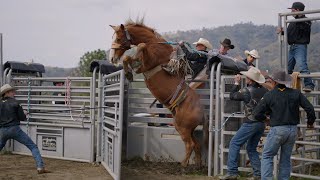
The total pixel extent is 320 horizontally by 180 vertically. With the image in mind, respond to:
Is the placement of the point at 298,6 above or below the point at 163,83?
above

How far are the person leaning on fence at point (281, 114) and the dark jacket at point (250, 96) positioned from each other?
78 centimetres

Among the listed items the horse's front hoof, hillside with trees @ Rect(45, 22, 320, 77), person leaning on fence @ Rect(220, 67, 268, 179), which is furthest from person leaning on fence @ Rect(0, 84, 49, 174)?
hillside with trees @ Rect(45, 22, 320, 77)

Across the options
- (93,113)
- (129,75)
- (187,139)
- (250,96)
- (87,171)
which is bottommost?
(87,171)

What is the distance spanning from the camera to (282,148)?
666 cm

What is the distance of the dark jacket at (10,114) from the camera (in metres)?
8.77

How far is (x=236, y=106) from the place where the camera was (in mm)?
8461

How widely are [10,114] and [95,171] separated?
1.96 meters

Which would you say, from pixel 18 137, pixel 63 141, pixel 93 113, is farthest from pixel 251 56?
pixel 18 137

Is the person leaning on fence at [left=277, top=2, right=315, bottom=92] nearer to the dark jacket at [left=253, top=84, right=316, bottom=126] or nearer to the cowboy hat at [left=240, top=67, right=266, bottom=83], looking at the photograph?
the cowboy hat at [left=240, top=67, right=266, bottom=83]

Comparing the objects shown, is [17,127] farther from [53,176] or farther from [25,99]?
[25,99]

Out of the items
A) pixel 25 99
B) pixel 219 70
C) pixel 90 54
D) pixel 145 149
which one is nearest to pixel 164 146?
pixel 145 149

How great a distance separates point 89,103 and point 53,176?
2271 mm

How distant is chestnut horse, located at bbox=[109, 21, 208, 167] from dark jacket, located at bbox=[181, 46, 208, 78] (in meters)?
0.38

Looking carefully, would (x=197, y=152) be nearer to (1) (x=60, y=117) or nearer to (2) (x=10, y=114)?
(1) (x=60, y=117)
